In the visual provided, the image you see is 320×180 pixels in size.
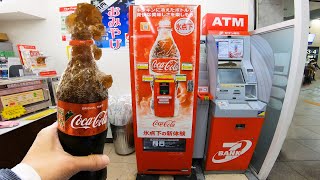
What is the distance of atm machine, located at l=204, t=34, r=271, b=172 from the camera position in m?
1.84

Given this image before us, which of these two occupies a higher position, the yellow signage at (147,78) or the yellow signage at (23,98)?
the yellow signage at (147,78)

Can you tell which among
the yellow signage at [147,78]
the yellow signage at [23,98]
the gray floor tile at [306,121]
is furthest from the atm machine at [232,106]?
the gray floor tile at [306,121]

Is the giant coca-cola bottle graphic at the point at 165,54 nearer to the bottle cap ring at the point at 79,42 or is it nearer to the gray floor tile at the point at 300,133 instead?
the bottle cap ring at the point at 79,42

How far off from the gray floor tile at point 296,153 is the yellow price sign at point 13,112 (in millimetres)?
3110

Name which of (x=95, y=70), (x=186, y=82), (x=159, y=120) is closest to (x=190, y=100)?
(x=186, y=82)

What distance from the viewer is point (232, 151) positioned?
6.55 ft

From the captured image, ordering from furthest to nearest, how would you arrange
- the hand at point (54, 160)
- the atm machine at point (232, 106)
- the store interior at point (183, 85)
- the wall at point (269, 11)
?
1. the wall at point (269, 11)
2. the atm machine at point (232, 106)
3. the store interior at point (183, 85)
4. the hand at point (54, 160)

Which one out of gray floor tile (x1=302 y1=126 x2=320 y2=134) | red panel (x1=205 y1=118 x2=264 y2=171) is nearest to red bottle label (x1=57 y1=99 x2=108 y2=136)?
red panel (x1=205 y1=118 x2=264 y2=171)

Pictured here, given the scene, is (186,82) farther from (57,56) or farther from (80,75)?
(57,56)

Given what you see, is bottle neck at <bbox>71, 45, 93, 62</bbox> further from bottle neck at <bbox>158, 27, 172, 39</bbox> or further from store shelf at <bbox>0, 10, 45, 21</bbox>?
store shelf at <bbox>0, 10, 45, 21</bbox>

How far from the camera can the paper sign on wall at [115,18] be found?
244cm

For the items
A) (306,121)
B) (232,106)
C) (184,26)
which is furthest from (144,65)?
(306,121)

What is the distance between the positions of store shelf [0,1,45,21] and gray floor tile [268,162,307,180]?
3.57 meters

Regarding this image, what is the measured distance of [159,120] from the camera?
72.9 inches
